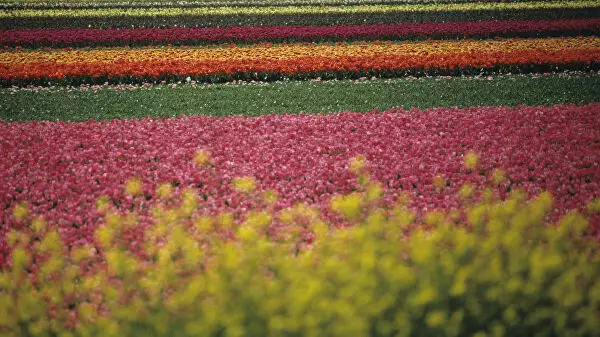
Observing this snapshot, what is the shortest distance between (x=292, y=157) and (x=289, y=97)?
182 inches

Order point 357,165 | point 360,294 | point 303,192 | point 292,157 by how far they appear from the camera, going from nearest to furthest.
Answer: point 360,294 < point 303,192 < point 357,165 < point 292,157

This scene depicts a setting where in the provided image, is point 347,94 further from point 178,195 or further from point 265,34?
point 265,34

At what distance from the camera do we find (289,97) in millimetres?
11555

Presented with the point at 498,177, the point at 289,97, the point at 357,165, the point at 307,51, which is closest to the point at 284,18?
the point at 307,51

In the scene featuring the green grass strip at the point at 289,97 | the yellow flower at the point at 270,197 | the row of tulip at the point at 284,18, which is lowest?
the green grass strip at the point at 289,97

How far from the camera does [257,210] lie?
18.6ft

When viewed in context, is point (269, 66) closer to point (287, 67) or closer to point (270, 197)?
point (287, 67)

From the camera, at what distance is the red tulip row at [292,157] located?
6.03 m

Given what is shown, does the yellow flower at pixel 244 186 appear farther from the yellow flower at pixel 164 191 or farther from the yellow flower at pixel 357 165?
the yellow flower at pixel 357 165

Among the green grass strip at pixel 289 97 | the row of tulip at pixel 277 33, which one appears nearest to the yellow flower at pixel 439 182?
the green grass strip at pixel 289 97

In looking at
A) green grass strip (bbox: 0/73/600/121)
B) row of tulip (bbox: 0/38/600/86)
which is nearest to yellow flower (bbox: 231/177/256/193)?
green grass strip (bbox: 0/73/600/121)

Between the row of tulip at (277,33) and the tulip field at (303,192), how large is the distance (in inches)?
56.4

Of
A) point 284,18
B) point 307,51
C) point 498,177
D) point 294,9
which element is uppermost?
point 294,9

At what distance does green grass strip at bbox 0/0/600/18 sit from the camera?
2339 centimetres
